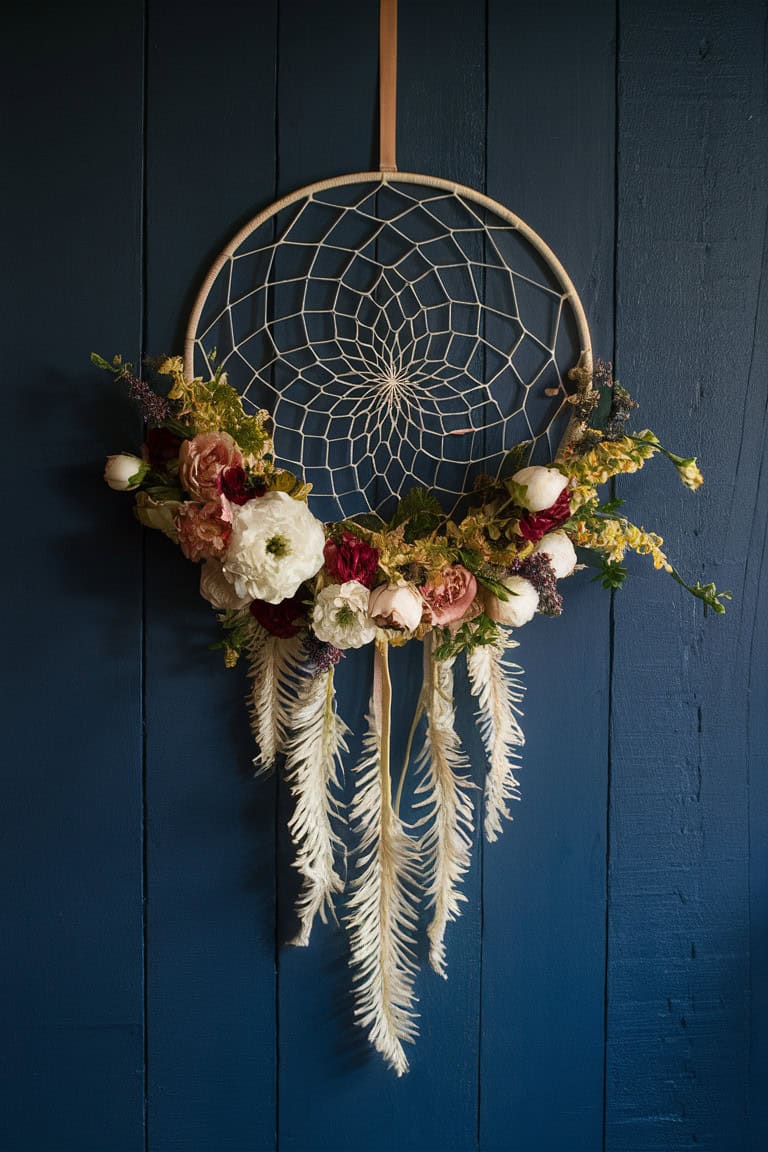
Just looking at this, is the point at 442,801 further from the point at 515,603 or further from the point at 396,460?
the point at 396,460

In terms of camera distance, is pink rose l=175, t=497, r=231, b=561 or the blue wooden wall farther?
the blue wooden wall

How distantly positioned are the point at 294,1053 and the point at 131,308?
0.94 metres

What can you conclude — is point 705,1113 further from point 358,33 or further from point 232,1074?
point 358,33

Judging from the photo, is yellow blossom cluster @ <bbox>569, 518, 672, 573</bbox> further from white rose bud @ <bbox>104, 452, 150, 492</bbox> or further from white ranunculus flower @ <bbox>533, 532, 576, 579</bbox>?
white rose bud @ <bbox>104, 452, 150, 492</bbox>

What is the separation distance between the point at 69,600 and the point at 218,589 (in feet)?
0.71

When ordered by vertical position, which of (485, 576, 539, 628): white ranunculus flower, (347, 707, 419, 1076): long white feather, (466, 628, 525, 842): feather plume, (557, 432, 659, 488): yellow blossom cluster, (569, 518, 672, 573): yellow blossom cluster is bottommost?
(347, 707, 419, 1076): long white feather

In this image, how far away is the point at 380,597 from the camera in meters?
0.99

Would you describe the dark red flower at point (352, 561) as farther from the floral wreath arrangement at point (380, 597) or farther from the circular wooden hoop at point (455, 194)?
the circular wooden hoop at point (455, 194)

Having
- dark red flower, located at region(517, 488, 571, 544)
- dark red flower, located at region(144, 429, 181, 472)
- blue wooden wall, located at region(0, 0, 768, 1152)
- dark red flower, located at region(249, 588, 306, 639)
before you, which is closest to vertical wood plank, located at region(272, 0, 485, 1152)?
blue wooden wall, located at region(0, 0, 768, 1152)

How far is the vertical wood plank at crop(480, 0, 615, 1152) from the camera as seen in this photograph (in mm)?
1124

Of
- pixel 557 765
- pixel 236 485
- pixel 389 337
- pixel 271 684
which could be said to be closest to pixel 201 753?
pixel 271 684

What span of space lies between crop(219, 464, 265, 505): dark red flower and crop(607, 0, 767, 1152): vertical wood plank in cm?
50

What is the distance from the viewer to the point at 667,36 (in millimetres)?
1145

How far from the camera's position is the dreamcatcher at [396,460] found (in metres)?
1.04
